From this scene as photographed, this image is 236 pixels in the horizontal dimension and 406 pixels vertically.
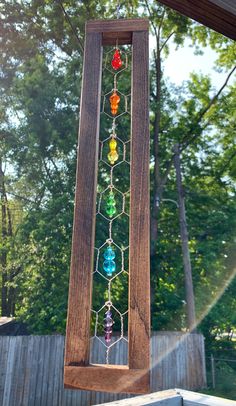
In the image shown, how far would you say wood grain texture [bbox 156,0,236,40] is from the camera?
2.23 ft

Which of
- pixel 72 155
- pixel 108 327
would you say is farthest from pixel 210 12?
pixel 72 155

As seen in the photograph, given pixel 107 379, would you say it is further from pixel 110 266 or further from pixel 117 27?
pixel 117 27

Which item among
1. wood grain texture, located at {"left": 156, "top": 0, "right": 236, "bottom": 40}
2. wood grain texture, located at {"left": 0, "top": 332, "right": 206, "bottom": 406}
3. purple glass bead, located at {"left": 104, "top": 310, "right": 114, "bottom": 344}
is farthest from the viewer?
wood grain texture, located at {"left": 0, "top": 332, "right": 206, "bottom": 406}

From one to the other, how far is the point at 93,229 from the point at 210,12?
0.55 metres

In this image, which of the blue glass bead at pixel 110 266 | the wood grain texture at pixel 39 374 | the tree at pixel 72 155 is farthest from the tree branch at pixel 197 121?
the blue glass bead at pixel 110 266

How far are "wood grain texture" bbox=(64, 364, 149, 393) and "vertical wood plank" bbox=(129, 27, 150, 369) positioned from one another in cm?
2

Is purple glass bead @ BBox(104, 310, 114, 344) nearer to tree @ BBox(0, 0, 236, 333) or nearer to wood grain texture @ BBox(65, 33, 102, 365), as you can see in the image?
wood grain texture @ BBox(65, 33, 102, 365)

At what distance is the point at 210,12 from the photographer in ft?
2.29

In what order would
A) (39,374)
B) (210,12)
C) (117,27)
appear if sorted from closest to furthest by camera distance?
1. (210,12)
2. (117,27)
3. (39,374)

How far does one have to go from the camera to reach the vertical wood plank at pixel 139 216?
0.75 metres

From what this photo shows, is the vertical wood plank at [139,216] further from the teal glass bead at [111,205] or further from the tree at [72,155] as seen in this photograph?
the tree at [72,155]

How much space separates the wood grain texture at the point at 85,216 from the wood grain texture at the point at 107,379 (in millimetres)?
23

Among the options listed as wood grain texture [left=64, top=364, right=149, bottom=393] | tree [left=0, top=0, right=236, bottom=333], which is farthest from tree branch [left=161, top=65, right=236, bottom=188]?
wood grain texture [left=64, top=364, right=149, bottom=393]

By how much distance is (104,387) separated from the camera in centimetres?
72
